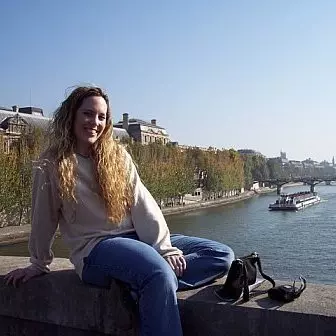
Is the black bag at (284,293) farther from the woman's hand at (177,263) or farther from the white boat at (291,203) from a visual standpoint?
the white boat at (291,203)

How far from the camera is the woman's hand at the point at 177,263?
5.65ft

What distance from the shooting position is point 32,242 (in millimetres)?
1843

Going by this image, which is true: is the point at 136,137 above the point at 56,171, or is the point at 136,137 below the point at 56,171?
above

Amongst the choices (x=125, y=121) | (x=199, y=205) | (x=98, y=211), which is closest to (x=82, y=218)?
(x=98, y=211)

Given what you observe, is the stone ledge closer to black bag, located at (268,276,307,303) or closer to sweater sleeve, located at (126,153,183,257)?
black bag, located at (268,276,307,303)

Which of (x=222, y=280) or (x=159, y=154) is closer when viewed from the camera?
(x=222, y=280)

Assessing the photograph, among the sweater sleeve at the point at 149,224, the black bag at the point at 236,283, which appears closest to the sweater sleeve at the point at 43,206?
the sweater sleeve at the point at 149,224

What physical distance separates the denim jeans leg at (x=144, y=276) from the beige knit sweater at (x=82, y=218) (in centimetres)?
7

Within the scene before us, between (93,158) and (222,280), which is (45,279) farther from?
(222,280)

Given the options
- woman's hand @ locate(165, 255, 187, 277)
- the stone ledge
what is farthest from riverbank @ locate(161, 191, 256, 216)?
woman's hand @ locate(165, 255, 187, 277)

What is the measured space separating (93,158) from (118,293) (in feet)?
1.60

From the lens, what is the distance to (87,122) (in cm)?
187

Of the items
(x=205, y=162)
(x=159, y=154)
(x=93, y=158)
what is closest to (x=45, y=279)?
(x=93, y=158)

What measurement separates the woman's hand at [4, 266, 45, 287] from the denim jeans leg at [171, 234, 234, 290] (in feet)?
1.91
